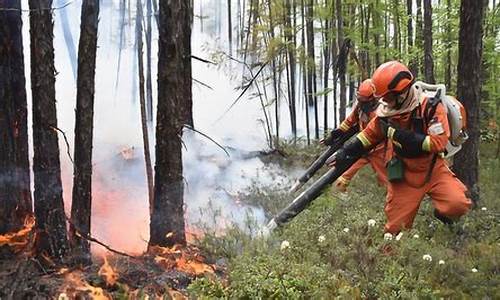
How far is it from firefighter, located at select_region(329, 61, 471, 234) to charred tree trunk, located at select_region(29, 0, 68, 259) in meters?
3.56

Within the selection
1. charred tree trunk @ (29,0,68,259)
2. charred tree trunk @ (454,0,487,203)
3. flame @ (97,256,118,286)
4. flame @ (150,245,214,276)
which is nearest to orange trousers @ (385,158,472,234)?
charred tree trunk @ (454,0,487,203)

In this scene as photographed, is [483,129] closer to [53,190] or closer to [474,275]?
[474,275]

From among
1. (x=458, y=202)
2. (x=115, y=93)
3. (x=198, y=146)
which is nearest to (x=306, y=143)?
(x=198, y=146)

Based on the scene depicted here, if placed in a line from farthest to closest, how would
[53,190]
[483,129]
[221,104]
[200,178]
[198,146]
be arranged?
[221,104]
[483,129]
[198,146]
[200,178]
[53,190]

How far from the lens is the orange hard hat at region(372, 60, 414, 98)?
5.80 m

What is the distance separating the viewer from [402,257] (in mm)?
4949

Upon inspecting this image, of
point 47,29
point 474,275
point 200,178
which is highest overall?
point 47,29

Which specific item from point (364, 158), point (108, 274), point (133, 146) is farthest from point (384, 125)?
point (133, 146)

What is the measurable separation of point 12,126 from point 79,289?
2.07 meters

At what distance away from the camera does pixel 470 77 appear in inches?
292

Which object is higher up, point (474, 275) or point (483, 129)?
point (474, 275)

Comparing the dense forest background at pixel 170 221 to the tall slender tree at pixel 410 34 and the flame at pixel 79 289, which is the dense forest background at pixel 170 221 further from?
the tall slender tree at pixel 410 34

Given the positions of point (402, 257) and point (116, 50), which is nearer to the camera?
point (402, 257)

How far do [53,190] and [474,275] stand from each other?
417 cm
